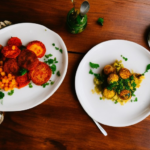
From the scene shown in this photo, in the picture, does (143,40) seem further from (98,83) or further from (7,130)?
(7,130)

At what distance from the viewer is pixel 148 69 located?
1.18 metres

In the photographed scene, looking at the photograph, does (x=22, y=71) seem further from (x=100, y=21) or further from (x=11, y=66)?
(x=100, y=21)

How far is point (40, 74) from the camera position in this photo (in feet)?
3.59

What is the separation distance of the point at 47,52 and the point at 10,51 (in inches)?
10.4

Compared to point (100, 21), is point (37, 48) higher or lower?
lower

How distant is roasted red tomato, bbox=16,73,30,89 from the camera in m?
1.09

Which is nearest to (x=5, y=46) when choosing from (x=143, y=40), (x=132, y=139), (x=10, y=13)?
(x=10, y=13)

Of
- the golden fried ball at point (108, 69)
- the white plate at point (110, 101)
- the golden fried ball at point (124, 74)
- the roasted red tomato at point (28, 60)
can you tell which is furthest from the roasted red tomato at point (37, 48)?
the golden fried ball at point (124, 74)

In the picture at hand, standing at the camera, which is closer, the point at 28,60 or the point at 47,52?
the point at 28,60

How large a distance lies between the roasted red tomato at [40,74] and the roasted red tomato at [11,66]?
0.36 ft

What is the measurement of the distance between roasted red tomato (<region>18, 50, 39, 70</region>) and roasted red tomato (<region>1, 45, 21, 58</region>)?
0.11ft

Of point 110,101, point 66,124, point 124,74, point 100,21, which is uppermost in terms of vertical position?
point 100,21

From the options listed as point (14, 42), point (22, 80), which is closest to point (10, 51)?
point (14, 42)

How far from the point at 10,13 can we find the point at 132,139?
55.0 inches
